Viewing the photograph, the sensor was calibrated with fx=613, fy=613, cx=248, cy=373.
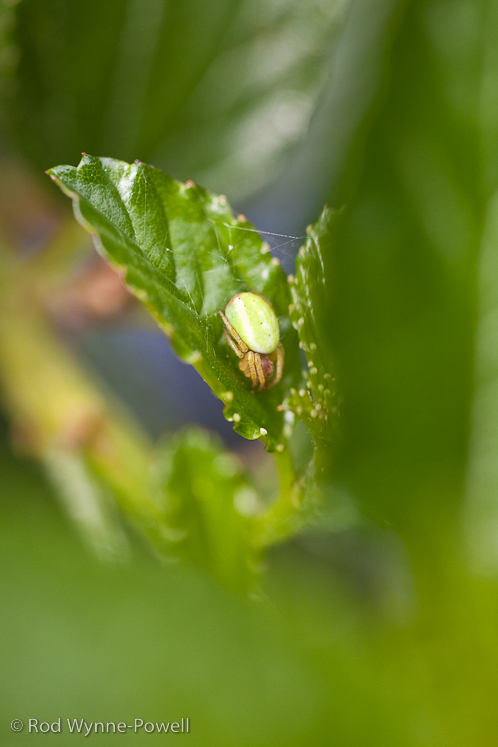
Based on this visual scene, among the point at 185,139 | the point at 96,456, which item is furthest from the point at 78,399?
the point at 185,139

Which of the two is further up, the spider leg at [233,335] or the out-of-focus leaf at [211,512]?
the spider leg at [233,335]

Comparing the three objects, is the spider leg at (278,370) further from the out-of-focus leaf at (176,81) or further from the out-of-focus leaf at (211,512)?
the out-of-focus leaf at (176,81)

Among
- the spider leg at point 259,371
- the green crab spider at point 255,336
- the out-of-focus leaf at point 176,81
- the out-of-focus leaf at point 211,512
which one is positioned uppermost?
the out-of-focus leaf at point 176,81

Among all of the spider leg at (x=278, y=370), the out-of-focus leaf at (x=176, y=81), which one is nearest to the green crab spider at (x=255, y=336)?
the spider leg at (x=278, y=370)

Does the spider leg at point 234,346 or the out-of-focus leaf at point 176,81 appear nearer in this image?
the spider leg at point 234,346

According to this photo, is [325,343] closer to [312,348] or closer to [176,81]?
[312,348]

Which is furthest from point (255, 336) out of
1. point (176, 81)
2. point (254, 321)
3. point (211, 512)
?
point (176, 81)
